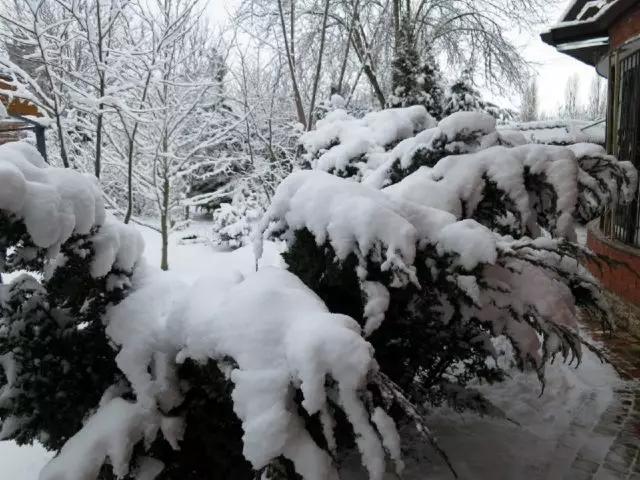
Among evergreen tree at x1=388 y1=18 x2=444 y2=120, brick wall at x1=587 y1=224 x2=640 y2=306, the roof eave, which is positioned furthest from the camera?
evergreen tree at x1=388 y1=18 x2=444 y2=120

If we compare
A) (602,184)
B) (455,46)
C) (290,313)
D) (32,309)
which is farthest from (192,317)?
(455,46)

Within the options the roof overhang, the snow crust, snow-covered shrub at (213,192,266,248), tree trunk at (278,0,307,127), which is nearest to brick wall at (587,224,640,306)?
the roof overhang

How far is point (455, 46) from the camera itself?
1389 cm

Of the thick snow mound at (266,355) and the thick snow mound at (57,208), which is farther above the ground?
the thick snow mound at (57,208)

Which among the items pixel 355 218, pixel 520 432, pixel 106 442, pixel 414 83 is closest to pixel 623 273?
pixel 520 432

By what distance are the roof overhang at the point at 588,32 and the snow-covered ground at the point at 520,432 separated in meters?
3.19

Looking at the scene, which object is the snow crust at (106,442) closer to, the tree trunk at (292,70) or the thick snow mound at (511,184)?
the thick snow mound at (511,184)

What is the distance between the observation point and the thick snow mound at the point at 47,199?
1.43 m

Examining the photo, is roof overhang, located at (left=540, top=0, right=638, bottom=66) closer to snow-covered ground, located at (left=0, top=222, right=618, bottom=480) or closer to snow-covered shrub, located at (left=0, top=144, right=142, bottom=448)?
snow-covered ground, located at (left=0, top=222, right=618, bottom=480)

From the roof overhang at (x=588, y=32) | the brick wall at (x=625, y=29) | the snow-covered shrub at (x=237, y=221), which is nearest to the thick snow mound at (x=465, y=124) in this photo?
the roof overhang at (x=588, y=32)

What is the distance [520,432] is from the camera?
2619 millimetres

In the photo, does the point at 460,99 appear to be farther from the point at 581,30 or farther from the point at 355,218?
the point at 355,218

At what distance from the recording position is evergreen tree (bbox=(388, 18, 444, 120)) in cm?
912

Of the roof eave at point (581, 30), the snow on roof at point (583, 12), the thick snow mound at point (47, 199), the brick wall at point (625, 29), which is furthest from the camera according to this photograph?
the snow on roof at point (583, 12)
